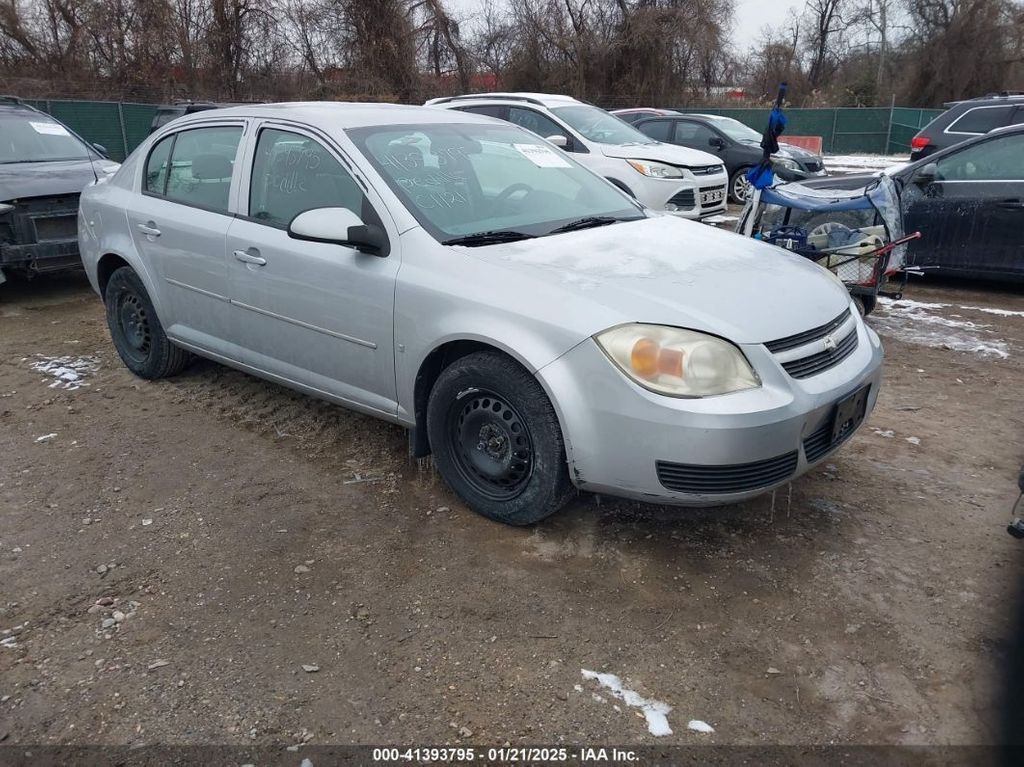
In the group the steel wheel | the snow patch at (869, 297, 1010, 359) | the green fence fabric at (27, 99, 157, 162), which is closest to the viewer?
the steel wheel

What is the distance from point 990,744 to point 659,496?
47.8 inches

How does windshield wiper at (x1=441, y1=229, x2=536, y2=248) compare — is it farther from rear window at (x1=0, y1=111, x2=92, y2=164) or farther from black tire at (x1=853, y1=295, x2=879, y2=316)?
rear window at (x1=0, y1=111, x2=92, y2=164)

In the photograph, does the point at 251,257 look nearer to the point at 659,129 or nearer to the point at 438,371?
the point at 438,371

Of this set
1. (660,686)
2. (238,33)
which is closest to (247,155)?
(660,686)

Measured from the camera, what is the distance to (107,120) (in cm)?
1716

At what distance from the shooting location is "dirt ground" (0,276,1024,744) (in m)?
2.42

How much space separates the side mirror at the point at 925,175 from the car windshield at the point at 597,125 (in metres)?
3.75

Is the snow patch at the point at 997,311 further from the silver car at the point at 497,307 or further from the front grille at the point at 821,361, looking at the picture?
the front grille at the point at 821,361

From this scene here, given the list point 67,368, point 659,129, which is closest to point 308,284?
point 67,368

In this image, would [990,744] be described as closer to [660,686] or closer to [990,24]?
[660,686]

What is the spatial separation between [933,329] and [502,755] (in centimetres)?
544

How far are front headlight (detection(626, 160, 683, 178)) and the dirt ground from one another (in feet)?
18.7

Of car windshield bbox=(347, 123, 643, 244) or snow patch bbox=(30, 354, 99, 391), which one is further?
snow patch bbox=(30, 354, 99, 391)

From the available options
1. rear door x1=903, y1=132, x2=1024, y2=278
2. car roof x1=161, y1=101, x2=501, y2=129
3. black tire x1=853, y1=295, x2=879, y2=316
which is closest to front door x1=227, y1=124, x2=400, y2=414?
car roof x1=161, y1=101, x2=501, y2=129
